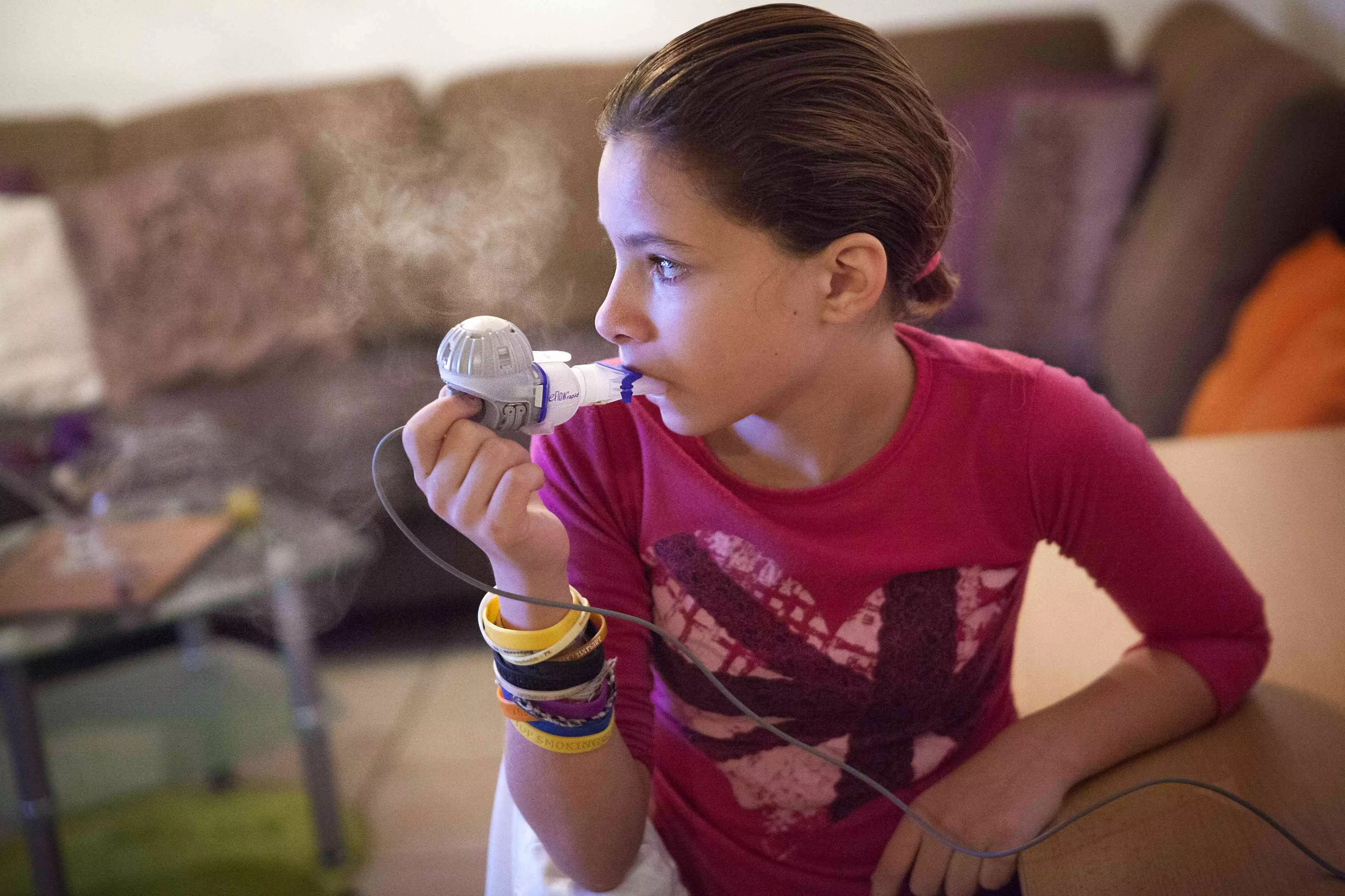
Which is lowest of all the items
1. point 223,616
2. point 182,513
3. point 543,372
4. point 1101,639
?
point 223,616

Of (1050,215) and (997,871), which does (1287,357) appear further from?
(997,871)

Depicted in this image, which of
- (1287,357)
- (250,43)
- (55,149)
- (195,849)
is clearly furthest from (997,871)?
(250,43)

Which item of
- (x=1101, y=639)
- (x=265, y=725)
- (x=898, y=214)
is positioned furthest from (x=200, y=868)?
(x=898, y=214)

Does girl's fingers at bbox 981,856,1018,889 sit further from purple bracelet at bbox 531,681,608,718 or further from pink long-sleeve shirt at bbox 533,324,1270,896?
purple bracelet at bbox 531,681,608,718

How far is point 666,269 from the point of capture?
72cm

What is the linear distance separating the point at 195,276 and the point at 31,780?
134 centimetres

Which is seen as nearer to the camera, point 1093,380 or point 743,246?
point 743,246

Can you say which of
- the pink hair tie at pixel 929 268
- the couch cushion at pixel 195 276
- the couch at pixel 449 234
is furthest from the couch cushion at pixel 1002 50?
the pink hair tie at pixel 929 268

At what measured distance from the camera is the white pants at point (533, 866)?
782mm

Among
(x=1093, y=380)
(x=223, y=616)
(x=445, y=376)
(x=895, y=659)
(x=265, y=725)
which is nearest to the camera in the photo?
(x=445, y=376)

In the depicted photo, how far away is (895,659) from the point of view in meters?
0.82

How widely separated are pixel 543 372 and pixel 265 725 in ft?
4.89

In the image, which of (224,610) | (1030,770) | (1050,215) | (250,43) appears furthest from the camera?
(250,43)

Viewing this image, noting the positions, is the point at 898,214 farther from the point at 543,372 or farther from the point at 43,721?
the point at 43,721
